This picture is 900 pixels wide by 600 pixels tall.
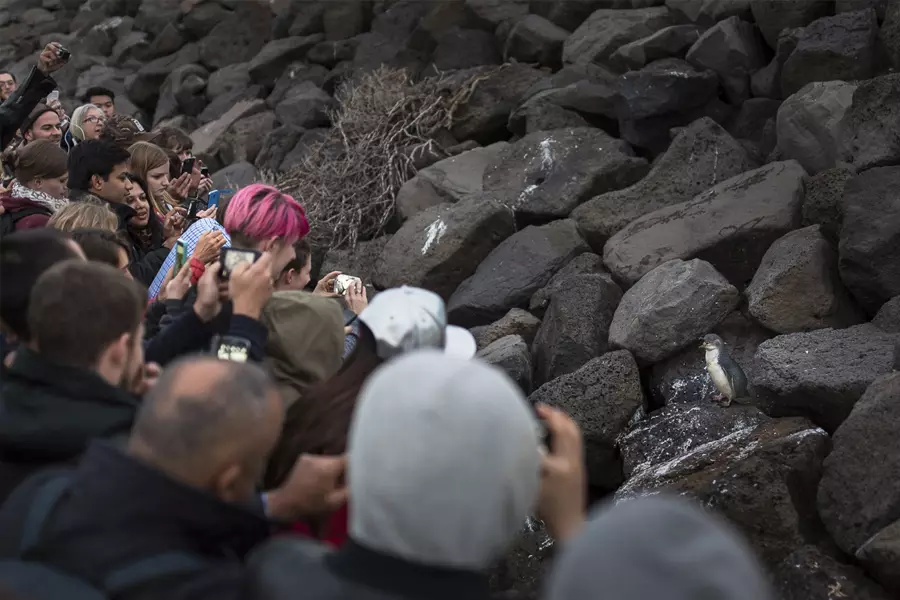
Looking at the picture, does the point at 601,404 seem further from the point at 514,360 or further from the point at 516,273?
the point at 516,273

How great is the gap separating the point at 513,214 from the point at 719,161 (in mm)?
1432

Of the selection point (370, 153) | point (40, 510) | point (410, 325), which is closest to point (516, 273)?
point (370, 153)

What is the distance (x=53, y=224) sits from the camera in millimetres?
3914

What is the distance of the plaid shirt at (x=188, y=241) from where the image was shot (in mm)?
4043

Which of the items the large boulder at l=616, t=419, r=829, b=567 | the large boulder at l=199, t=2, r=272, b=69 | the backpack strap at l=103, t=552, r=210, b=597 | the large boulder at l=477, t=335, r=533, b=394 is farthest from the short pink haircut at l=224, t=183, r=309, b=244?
the large boulder at l=199, t=2, r=272, b=69

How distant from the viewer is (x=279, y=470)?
236 centimetres

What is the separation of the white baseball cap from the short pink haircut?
82cm

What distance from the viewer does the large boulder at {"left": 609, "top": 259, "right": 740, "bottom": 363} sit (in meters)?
5.93

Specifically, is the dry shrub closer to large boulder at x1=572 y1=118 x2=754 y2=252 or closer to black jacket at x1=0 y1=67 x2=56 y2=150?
large boulder at x1=572 y1=118 x2=754 y2=252

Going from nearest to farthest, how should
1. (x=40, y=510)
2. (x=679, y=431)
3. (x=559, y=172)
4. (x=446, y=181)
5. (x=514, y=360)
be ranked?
1. (x=40, y=510)
2. (x=679, y=431)
3. (x=514, y=360)
4. (x=559, y=172)
5. (x=446, y=181)

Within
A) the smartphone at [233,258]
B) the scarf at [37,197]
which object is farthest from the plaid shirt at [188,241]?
the smartphone at [233,258]

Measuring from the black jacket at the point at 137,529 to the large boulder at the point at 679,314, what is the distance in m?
4.35

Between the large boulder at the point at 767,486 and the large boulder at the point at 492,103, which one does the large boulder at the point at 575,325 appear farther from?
the large boulder at the point at 492,103

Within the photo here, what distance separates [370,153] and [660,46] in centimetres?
241
